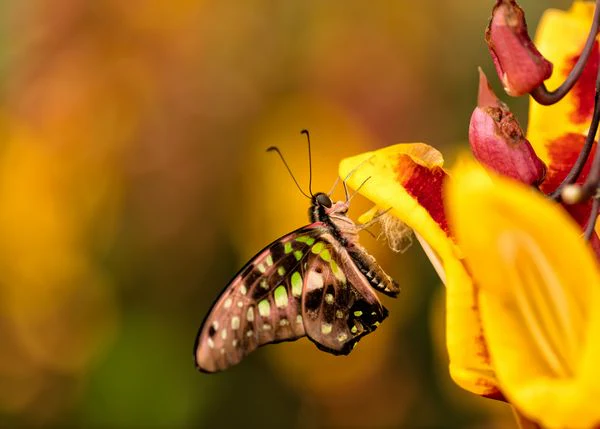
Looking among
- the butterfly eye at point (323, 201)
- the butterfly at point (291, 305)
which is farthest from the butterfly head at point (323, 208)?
the butterfly at point (291, 305)

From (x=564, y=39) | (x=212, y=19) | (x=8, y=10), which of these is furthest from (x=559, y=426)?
(x=8, y=10)

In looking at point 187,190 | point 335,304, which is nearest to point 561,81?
point 335,304

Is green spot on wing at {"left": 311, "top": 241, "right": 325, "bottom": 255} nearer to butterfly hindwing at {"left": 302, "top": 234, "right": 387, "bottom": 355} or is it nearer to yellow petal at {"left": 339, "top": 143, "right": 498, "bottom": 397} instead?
butterfly hindwing at {"left": 302, "top": 234, "right": 387, "bottom": 355}

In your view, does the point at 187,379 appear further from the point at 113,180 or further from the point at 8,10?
the point at 8,10

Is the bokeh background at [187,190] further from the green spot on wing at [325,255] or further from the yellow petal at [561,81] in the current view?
the yellow petal at [561,81]

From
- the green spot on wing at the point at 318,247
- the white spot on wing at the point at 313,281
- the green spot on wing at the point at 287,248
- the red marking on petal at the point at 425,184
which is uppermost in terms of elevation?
the red marking on petal at the point at 425,184

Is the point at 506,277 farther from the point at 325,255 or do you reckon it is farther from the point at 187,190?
the point at 187,190
